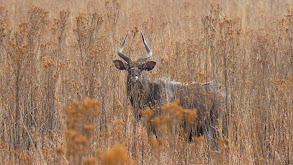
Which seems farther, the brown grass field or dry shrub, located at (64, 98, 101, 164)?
the brown grass field

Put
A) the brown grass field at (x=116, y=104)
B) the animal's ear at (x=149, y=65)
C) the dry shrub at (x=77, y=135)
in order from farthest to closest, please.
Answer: the animal's ear at (x=149, y=65)
the brown grass field at (x=116, y=104)
the dry shrub at (x=77, y=135)

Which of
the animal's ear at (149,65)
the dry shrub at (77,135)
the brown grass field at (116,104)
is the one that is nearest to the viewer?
the dry shrub at (77,135)

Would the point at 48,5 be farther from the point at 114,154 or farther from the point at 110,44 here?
the point at 114,154

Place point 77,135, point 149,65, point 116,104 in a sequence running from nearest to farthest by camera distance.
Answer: point 77,135
point 116,104
point 149,65

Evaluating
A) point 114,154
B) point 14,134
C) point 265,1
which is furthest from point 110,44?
point 265,1

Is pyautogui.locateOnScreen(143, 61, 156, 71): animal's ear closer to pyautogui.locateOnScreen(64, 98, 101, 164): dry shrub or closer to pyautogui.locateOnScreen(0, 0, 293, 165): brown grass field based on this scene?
pyautogui.locateOnScreen(0, 0, 293, 165): brown grass field

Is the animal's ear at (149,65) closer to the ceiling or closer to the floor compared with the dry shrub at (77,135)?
closer to the ceiling

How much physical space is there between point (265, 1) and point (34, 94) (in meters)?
9.98

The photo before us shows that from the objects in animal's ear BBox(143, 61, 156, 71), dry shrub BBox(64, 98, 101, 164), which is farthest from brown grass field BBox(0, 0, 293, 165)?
animal's ear BBox(143, 61, 156, 71)

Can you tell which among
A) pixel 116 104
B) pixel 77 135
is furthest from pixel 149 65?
pixel 77 135

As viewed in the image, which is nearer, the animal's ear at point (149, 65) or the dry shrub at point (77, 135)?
the dry shrub at point (77, 135)

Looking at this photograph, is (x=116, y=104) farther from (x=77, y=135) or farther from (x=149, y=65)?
(x=149, y=65)

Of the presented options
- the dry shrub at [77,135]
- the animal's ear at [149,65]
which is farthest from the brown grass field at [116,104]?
the animal's ear at [149,65]

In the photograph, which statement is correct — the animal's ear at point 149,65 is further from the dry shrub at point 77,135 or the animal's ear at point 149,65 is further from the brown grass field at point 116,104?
the dry shrub at point 77,135
